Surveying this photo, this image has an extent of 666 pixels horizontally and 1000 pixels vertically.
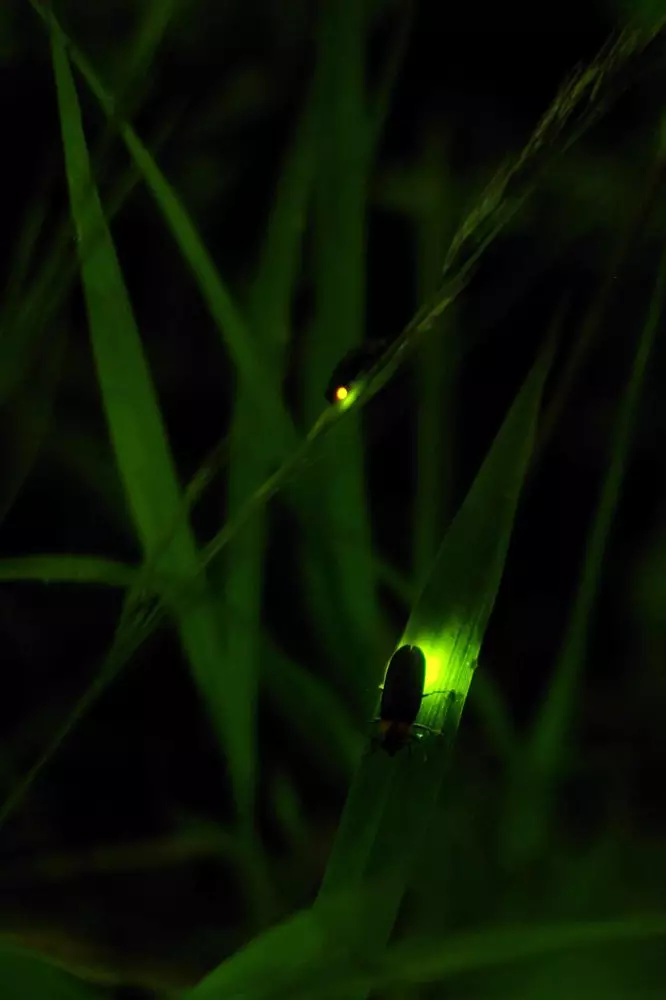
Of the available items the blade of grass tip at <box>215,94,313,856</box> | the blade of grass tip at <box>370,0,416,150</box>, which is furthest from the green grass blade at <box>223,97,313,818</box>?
the blade of grass tip at <box>370,0,416,150</box>

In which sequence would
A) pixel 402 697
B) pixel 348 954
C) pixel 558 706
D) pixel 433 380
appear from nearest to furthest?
1. pixel 348 954
2. pixel 402 697
3. pixel 558 706
4. pixel 433 380

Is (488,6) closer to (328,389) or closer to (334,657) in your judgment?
(328,389)

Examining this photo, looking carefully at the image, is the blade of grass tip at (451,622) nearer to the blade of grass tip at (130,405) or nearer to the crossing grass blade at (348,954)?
the crossing grass blade at (348,954)

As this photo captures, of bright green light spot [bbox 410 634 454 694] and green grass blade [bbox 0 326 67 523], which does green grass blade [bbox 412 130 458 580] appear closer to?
bright green light spot [bbox 410 634 454 694]

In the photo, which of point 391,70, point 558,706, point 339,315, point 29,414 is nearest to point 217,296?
point 339,315

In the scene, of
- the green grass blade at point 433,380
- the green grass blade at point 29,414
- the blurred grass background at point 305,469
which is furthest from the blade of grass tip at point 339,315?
the green grass blade at point 29,414

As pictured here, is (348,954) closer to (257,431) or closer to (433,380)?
(257,431)
